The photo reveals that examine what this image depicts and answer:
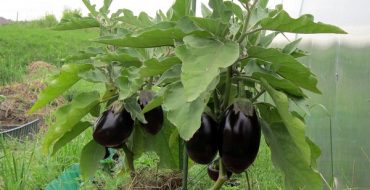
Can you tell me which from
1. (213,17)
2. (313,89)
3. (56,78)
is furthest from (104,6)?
(313,89)

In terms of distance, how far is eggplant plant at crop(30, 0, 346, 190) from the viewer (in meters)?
0.64

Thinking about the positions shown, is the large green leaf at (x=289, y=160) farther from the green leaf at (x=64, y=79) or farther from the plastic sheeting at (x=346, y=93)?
the plastic sheeting at (x=346, y=93)

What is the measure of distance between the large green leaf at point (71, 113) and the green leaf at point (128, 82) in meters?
0.07

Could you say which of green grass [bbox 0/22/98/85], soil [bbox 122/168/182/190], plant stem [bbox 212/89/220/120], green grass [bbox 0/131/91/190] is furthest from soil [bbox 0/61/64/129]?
plant stem [bbox 212/89/220/120]

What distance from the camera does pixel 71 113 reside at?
849mm

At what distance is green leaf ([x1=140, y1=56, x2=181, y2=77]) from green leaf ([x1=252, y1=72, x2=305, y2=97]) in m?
0.11

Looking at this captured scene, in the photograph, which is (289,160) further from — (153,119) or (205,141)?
(153,119)

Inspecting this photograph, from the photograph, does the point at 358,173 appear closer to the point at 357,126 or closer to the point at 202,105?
the point at 357,126

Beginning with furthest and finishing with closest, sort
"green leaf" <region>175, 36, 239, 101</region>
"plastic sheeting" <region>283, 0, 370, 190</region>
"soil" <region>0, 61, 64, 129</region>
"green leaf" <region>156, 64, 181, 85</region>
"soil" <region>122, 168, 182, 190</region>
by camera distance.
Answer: "soil" <region>0, 61, 64, 129</region>, "plastic sheeting" <region>283, 0, 370, 190</region>, "soil" <region>122, 168, 182, 190</region>, "green leaf" <region>156, 64, 181, 85</region>, "green leaf" <region>175, 36, 239, 101</region>

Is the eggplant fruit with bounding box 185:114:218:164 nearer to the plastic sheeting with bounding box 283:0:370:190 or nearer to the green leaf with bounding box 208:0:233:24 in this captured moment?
the green leaf with bounding box 208:0:233:24

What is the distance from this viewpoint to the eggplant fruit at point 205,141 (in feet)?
2.36

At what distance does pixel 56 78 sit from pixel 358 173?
1354 mm

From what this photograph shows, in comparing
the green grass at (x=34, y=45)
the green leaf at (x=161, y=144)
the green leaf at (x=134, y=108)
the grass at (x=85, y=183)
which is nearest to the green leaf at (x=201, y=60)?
the green leaf at (x=134, y=108)

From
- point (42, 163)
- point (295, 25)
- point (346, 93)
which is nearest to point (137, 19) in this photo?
point (295, 25)
